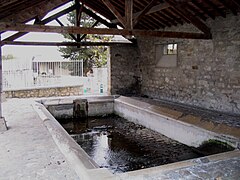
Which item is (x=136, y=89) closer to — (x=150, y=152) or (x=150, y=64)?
(x=150, y=64)

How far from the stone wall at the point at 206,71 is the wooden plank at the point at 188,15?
295 mm

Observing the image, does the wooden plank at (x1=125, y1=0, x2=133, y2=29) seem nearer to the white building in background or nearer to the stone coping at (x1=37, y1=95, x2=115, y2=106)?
the stone coping at (x1=37, y1=95, x2=115, y2=106)

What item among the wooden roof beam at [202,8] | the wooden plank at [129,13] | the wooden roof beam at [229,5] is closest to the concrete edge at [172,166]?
the wooden plank at [129,13]

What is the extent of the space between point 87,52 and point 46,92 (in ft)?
22.1

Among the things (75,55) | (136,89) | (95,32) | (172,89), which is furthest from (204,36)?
(75,55)

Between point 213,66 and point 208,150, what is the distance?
2701mm

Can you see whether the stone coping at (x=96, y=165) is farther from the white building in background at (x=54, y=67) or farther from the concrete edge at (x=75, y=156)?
the white building in background at (x=54, y=67)

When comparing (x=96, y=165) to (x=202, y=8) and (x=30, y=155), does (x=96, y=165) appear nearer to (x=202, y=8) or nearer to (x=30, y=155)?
(x=30, y=155)

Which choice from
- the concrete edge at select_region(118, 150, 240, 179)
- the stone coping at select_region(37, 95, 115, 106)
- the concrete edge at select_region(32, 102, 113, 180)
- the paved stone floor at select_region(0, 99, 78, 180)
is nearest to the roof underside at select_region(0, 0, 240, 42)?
the paved stone floor at select_region(0, 99, 78, 180)

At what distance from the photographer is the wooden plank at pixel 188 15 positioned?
636cm

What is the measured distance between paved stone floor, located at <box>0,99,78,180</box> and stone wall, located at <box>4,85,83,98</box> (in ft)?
15.1

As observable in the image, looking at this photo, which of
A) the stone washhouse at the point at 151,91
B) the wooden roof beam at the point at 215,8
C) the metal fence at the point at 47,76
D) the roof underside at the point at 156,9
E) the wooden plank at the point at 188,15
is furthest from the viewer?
the metal fence at the point at 47,76

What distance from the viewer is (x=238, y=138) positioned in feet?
15.5

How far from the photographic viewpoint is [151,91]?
1001 centimetres
